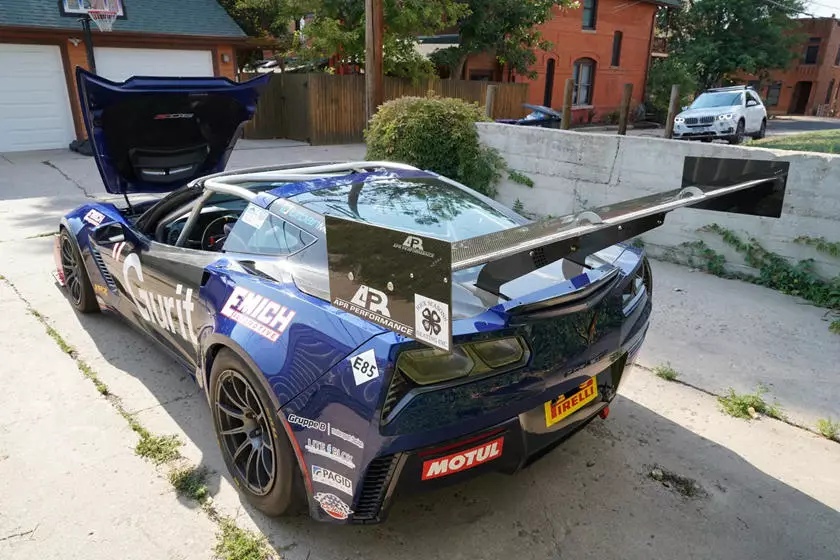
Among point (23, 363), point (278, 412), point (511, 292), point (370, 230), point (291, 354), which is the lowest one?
point (23, 363)

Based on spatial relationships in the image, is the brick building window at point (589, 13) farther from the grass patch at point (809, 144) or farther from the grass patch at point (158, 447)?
the grass patch at point (158, 447)

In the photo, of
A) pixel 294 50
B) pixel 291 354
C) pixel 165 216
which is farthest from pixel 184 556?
pixel 294 50

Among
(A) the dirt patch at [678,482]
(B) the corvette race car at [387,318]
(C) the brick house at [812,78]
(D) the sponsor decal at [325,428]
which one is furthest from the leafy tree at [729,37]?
(D) the sponsor decal at [325,428]

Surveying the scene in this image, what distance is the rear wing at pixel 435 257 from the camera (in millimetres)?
1710

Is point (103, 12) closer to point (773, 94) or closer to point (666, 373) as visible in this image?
point (666, 373)

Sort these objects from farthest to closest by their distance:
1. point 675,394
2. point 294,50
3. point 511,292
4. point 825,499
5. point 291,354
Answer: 1. point 294,50
2. point 675,394
3. point 825,499
4. point 511,292
5. point 291,354

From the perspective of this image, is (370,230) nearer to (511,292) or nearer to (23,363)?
(511,292)

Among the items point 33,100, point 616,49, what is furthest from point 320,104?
point 616,49

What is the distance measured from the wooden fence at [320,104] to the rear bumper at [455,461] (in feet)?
48.5

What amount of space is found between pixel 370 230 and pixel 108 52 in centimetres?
1581

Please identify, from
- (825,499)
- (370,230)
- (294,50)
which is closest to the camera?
(370,230)

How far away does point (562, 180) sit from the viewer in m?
6.88

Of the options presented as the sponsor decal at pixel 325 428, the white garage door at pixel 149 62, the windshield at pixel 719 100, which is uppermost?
the white garage door at pixel 149 62

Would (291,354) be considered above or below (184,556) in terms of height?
above
